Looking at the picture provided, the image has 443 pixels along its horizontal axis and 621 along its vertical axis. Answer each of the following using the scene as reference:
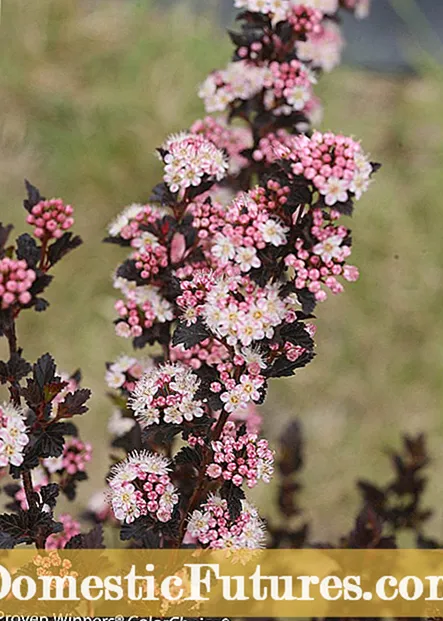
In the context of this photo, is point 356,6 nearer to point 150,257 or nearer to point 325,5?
point 325,5

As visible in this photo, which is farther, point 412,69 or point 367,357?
point 412,69

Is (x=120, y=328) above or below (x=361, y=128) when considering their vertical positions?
below

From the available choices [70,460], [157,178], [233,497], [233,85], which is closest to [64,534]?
[70,460]

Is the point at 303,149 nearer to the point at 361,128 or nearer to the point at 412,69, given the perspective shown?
the point at 361,128

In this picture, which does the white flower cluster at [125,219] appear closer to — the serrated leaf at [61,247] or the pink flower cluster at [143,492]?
the serrated leaf at [61,247]

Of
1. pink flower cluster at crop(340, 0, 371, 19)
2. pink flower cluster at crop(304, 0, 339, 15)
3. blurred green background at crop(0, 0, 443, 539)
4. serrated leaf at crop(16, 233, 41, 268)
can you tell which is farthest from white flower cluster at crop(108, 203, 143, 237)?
blurred green background at crop(0, 0, 443, 539)

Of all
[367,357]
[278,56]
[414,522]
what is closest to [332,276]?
[278,56]
